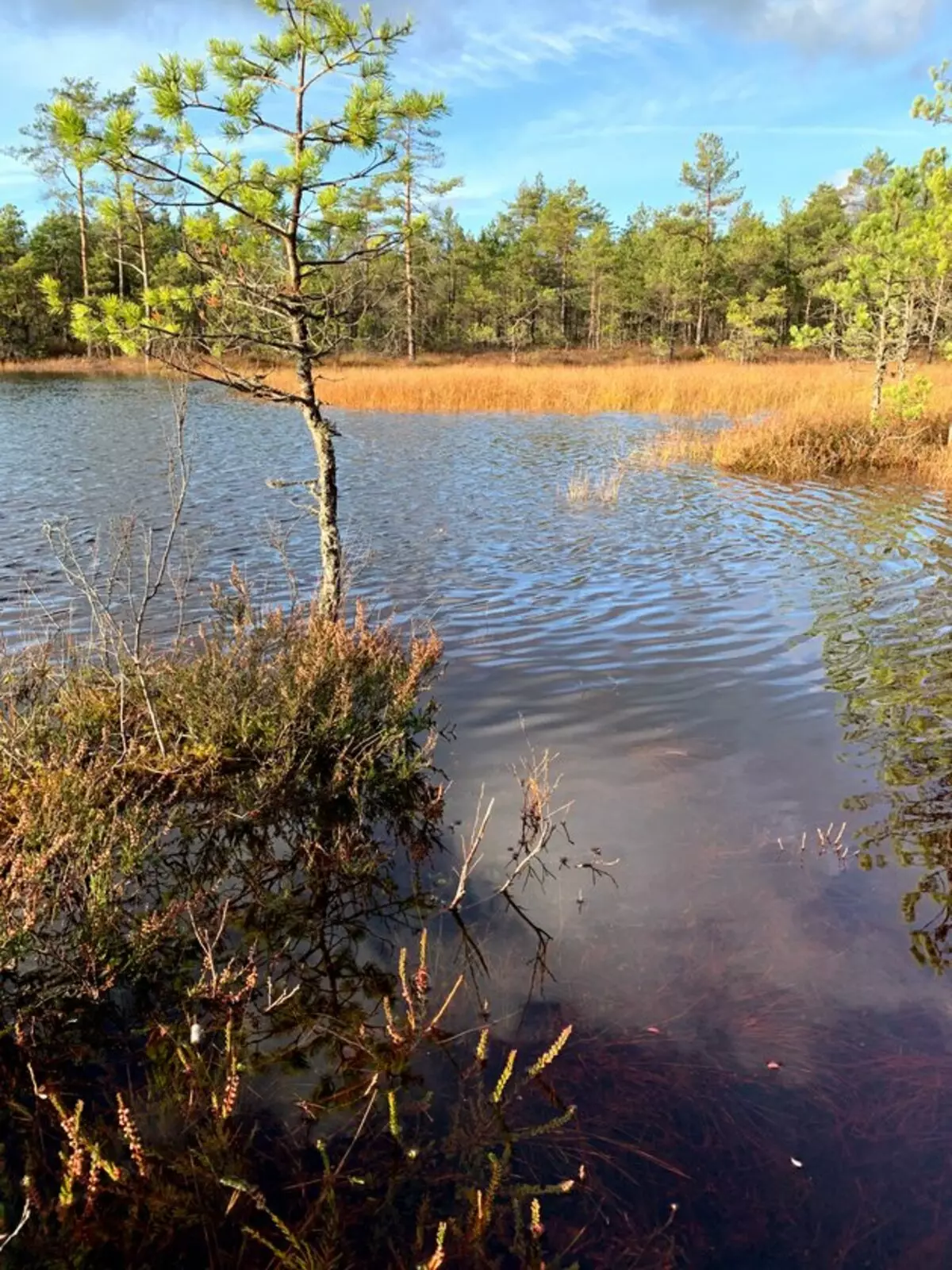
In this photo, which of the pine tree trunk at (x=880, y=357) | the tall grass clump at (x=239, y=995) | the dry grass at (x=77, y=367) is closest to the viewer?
the tall grass clump at (x=239, y=995)

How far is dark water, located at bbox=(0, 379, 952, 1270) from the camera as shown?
2684 mm

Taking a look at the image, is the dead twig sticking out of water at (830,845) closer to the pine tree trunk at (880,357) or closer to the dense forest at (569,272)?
the pine tree trunk at (880,357)

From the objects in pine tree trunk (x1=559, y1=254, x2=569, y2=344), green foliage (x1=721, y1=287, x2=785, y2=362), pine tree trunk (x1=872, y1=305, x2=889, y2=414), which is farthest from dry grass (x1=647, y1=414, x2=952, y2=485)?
pine tree trunk (x1=559, y1=254, x2=569, y2=344)

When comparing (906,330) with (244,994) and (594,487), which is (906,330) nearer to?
(594,487)

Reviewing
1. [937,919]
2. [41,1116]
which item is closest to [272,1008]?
[41,1116]

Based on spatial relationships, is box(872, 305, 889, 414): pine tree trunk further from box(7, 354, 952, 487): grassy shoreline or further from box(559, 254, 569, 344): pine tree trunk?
box(559, 254, 569, 344): pine tree trunk

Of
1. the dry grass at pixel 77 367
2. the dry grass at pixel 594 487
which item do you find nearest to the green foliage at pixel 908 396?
the dry grass at pixel 594 487

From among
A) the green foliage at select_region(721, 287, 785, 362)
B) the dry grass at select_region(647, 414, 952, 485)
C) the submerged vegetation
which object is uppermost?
the green foliage at select_region(721, 287, 785, 362)

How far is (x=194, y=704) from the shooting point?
4.84m

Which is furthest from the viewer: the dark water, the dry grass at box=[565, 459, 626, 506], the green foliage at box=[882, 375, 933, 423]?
the green foliage at box=[882, 375, 933, 423]

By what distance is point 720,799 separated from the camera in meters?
4.93

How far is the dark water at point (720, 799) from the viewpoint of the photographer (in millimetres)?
2684

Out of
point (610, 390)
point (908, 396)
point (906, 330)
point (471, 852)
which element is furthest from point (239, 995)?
point (610, 390)

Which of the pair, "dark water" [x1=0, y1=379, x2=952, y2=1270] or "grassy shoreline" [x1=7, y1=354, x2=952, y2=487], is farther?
"grassy shoreline" [x1=7, y1=354, x2=952, y2=487]
